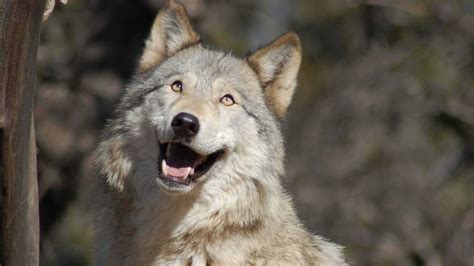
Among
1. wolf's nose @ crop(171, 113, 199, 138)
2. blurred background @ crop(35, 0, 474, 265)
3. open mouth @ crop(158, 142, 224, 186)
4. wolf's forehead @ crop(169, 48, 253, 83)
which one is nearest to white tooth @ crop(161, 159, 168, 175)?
open mouth @ crop(158, 142, 224, 186)

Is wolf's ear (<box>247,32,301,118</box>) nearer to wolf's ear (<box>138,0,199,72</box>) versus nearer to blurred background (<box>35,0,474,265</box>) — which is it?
wolf's ear (<box>138,0,199,72</box>)

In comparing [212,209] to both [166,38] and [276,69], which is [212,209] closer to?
[276,69]

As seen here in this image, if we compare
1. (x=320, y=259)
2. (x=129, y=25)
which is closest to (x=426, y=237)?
(x=129, y=25)

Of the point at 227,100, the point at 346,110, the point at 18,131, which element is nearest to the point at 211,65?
the point at 227,100

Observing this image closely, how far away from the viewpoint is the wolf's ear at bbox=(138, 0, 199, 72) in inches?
316

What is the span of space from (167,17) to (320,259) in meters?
2.01

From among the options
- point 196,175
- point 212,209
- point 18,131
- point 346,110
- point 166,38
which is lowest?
point 346,110

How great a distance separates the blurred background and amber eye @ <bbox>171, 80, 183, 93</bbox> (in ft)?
24.1

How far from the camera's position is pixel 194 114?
7145 mm

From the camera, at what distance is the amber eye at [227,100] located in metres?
7.60

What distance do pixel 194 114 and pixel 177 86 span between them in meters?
0.50

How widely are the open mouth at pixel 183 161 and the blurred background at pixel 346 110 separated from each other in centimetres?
756

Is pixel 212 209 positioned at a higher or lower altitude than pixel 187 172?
lower

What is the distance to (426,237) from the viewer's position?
16750mm
